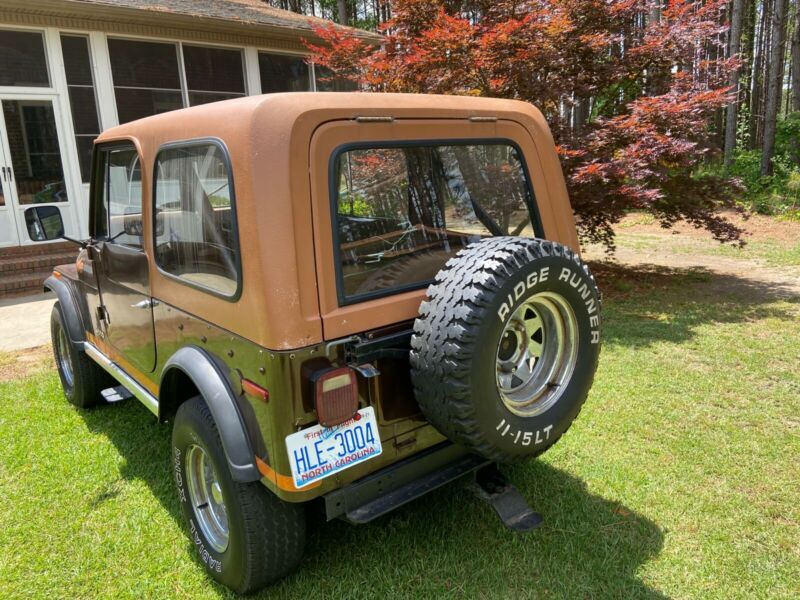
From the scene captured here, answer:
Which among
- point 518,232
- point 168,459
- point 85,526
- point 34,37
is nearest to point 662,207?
point 518,232

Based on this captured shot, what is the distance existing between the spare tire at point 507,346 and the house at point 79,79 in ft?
20.9

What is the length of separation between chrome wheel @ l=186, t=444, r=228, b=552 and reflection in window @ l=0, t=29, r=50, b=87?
28.2 feet

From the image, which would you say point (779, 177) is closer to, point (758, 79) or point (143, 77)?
point (143, 77)

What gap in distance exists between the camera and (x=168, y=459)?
3490mm

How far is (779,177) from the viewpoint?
14391 millimetres

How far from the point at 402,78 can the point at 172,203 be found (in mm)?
4722

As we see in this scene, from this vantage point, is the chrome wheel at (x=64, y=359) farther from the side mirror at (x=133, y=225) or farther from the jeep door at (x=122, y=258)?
the side mirror at (x=133, y=225)

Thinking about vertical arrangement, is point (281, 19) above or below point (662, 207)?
above

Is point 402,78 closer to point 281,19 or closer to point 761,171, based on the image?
point 281,19

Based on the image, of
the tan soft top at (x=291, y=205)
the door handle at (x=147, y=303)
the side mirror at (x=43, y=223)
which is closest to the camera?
the tan soft top at (x=291, y=205)

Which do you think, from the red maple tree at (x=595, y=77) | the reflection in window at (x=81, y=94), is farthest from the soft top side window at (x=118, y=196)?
the reflection in window at (x=81, y=94)

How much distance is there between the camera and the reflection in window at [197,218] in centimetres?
210

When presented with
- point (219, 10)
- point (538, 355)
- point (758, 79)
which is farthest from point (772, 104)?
point (758, 79)

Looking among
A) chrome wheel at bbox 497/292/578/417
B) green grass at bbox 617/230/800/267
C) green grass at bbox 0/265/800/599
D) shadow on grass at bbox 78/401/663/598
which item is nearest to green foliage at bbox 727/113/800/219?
green grass at bbox 617/230/800/267
